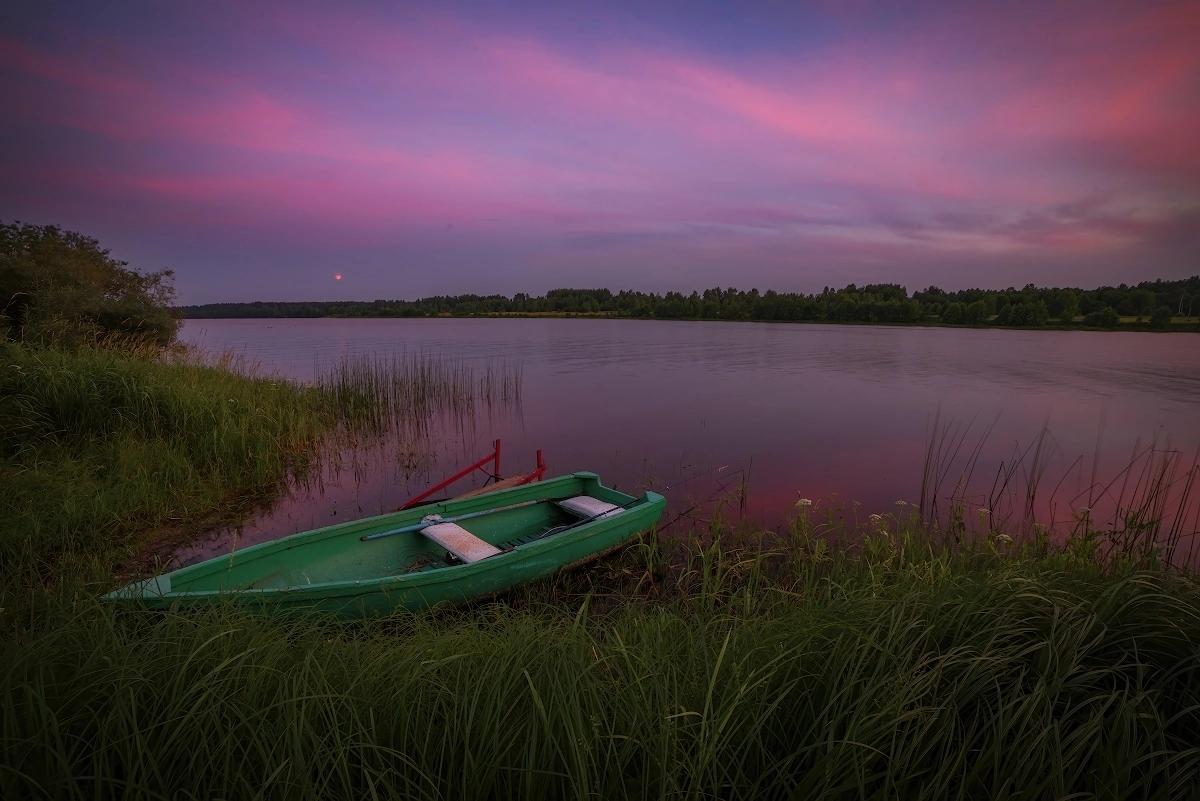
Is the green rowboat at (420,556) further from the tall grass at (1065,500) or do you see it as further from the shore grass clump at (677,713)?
the tall grass at (1065,500)

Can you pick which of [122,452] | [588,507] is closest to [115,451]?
[122,452]

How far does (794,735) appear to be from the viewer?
1959 mm

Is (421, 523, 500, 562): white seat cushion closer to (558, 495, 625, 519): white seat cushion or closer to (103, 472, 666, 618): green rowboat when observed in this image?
(103, 472, 666, 618): green rowboat

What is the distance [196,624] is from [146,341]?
15.5m

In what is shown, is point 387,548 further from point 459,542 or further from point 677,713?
point 677,713

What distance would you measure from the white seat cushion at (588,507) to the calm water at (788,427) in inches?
76.7

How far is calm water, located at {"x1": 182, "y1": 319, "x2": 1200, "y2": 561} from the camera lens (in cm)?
942

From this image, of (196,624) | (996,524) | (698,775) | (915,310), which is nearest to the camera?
(698,775)

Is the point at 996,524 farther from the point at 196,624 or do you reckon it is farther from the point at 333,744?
the point at 196,624

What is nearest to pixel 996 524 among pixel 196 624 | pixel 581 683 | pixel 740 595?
pixel 740 595

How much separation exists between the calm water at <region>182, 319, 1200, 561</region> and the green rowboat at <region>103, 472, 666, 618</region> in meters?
2.23

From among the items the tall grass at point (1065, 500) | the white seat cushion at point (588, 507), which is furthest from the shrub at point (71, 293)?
the tall grass at point (1065, 500)

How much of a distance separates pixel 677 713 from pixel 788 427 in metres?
13.7

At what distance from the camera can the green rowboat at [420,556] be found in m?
4.12
